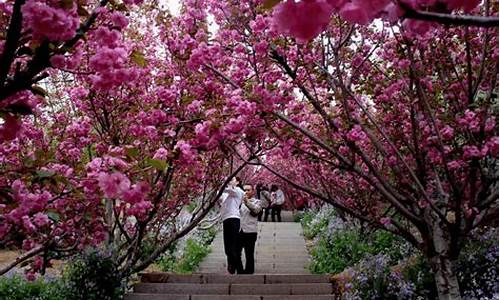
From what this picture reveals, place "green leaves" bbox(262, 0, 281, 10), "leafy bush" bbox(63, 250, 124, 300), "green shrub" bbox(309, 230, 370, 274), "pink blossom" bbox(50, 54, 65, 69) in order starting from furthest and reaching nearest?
1. "green shrub" bbox(309, 230, 370, 274)
2. "leafy bush" bbox(63, 250, 124, 300)
3. "pink blossom" bbox(50, 54, 65, 69)
4. "green leaves" bbox(262, 0, 281, 10)

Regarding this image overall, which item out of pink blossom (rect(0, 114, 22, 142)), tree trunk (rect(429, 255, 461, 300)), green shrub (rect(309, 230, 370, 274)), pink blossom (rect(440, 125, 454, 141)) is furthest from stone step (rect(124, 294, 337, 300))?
pink blossom (rect(0, 114, 22, 142))

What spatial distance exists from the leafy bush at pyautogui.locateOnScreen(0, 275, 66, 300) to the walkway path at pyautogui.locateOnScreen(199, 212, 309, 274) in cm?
302

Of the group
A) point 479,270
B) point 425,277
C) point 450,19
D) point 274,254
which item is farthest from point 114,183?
point 274,254

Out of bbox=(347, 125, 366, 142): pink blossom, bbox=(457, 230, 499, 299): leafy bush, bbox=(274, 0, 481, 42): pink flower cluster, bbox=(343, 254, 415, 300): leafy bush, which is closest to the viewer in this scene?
bbox=(274, 0, 481, 42): pink flower cluster

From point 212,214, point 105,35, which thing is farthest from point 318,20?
point 212,214

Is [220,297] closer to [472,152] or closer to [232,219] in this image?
[232,219]

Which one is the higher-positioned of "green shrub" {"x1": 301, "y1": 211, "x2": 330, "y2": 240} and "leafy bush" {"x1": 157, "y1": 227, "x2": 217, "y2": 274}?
"green shrub" {"x1": 301, "y1": 211, "x2": 330, "y2": 240}

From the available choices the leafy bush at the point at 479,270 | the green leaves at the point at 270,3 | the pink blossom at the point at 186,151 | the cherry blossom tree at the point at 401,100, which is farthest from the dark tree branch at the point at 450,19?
the leafy bush at the point at 479,270

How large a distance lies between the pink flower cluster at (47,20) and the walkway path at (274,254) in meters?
7.62

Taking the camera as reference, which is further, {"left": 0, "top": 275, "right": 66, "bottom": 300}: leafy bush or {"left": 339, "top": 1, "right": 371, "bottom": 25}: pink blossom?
{"left": 0, "top": 275, "right": 66, "bottom": 300}: leafy bush

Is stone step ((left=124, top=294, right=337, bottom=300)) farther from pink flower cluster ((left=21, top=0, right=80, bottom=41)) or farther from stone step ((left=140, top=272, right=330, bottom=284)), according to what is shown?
pink flower cluster ((left=21, top=0, right=80, bottom=41))

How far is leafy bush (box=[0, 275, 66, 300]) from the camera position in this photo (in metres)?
7.21

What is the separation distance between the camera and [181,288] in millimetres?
7508

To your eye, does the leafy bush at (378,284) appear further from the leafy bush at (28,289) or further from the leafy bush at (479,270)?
the leafy bush at (28,289)
